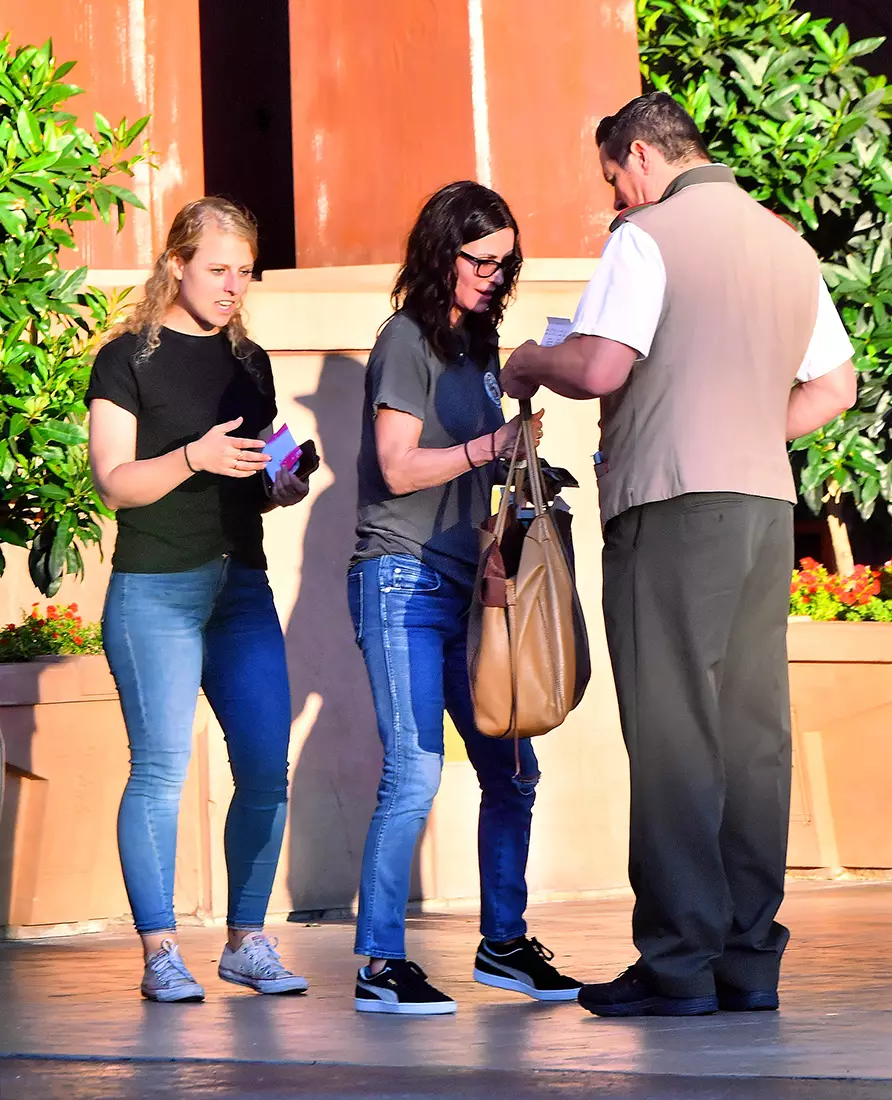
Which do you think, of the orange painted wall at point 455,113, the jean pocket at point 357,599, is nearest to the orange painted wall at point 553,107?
the orange painted wall at point 455,113

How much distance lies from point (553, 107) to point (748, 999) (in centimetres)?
390

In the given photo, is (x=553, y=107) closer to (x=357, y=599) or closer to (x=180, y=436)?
(x=180, y=436)

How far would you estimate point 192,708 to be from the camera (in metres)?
4.94

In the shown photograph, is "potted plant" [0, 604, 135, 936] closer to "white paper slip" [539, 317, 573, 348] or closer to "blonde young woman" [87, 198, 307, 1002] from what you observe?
"blonde young woman" [87, 198, 307, 1002]

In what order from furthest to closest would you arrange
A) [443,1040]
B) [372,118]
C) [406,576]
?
[372,118]
[406,576]
[443,1040]

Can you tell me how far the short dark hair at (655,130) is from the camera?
174 inches

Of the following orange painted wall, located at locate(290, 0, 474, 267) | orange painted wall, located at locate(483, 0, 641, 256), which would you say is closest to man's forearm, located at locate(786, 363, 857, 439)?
orange painted wall, located at locate(483, 0, 641, 256)

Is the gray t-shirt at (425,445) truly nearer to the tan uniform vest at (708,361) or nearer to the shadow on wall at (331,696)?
the tan uniform vest at (708,361)

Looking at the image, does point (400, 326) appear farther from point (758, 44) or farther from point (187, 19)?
point (758, 44)

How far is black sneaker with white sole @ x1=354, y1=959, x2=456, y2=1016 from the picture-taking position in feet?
14.8

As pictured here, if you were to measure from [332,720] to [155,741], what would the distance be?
6.13 feet

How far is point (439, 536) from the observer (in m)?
4.71

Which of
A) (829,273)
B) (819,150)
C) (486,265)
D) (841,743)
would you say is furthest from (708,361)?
(819,150)

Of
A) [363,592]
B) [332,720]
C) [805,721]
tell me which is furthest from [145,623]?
[805,721]
